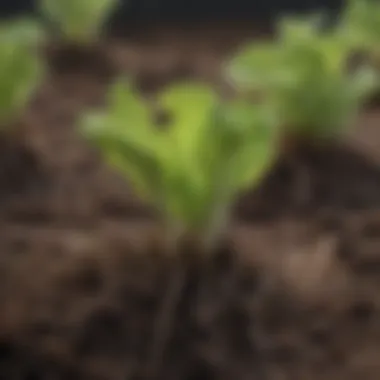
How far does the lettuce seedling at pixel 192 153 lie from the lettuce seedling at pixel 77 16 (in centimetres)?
55

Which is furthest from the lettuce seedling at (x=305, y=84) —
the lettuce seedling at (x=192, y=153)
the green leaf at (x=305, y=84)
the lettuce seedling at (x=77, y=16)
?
the lettuce seedling at (x=77, y=16)

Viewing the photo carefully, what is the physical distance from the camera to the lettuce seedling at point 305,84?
0.85 m

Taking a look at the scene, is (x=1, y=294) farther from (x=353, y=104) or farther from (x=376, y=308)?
(x=353, y=104)

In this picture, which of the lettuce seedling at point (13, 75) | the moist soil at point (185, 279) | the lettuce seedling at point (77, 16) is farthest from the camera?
the lettuce seedling at point (77, 16)

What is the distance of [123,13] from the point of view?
5.25 ft

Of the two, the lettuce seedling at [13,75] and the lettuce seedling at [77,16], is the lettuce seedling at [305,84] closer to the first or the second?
the lettuce seedling at [13,75]

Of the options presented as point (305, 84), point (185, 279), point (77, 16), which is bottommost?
point (185, 279)

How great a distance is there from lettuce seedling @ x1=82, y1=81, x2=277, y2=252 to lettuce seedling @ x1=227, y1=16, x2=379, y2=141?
18cm

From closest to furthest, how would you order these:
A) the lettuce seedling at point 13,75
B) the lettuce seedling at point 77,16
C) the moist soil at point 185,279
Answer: the moist soil at point 185,279 → the lettuce seedling at point 13,75 → the lettuce seedling at point 77,16

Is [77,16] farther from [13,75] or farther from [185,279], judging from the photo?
[185,279]

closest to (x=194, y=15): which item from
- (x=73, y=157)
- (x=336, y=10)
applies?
(x=336, y=10)

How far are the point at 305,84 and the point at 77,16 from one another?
1.52 feet

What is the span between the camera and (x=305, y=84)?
33.5 inches

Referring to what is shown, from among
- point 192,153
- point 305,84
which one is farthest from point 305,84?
point 192,153
